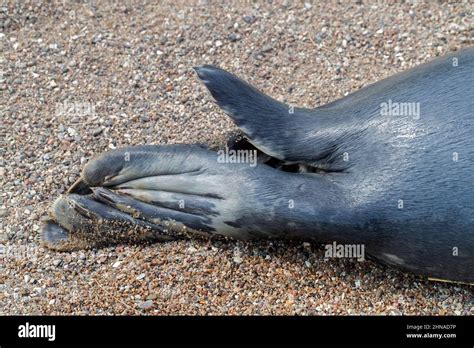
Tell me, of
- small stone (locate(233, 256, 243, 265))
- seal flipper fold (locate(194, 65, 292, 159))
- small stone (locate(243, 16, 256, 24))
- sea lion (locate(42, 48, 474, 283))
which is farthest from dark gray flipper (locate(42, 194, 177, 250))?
small stone (locate(243, 16, 256, 24))

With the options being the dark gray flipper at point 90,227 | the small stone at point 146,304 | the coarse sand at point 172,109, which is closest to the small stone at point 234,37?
the coarse sand at point 172,109

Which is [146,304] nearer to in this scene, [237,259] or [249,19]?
[237,259]

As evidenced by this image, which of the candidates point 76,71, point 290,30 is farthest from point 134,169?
point 290,30

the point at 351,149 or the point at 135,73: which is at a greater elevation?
the point at 135,73

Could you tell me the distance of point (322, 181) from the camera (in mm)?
2768

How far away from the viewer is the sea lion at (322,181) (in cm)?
262

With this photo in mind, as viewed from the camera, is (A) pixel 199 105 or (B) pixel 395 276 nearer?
(B) pixel 395 276

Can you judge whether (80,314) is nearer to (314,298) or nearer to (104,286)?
(104,286)

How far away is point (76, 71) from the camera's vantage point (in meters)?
3.77

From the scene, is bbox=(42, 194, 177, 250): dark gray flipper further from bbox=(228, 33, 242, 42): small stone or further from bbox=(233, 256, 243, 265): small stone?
bbox=(228, 33, 242, 42): small stone

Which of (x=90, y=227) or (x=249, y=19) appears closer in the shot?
(x=90, y=227)

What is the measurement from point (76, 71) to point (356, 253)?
1822 mm

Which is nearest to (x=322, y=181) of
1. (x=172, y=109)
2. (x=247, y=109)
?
(x=247, y=109)

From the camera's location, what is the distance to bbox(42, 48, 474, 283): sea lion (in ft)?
8.59
